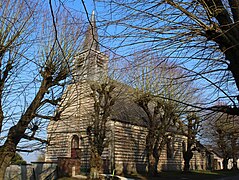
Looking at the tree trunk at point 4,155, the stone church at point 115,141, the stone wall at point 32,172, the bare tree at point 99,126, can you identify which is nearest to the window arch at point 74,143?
the stone church at point 115,141

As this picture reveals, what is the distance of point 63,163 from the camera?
719 inches

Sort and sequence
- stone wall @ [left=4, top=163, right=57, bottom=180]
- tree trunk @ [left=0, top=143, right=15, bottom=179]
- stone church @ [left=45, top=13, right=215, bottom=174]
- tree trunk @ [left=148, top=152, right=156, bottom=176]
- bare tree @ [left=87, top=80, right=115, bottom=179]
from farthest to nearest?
1. tree trunk @ [left=148, top=152, right=156, bottom=176]
2. stone church @ [left=45, top=13, right=215, bottom=174]
3. bare tree @ [left=87, top=80, right=115, bottom=179]
4. stone wall @ [left=4, top=163, right=57, bottom=180]
5. tree trunk @ [left=0, top=143, right=15, bottom=179]

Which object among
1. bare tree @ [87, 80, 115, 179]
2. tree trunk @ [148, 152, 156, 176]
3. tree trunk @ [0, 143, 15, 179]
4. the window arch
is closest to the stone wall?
bare tree @ [87, 80, 115, 179]

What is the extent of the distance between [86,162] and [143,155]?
201 inches

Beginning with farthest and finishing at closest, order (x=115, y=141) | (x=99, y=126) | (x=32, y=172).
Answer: (x=115, y=141) → (x=99, y=126) → (x=32, y=172)

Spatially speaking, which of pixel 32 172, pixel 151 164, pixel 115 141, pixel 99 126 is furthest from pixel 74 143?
pixel 32 172

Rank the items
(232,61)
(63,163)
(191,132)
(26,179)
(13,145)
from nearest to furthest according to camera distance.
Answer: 1. (232,61)
2. (13,145)
3. (26,179)
4. (63,163)
5. (191,132)

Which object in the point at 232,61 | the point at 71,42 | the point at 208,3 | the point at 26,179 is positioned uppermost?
the point at 71,42

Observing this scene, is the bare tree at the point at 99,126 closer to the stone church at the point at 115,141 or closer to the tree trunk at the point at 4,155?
the stone church at the point at 115,141

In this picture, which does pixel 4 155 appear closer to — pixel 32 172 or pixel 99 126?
pixel 32 172

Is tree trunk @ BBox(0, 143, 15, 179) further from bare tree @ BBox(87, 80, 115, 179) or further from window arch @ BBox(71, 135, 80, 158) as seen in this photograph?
window arch @ BBox(71, 135, 80, 158)

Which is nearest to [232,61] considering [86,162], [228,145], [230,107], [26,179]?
[230,107]

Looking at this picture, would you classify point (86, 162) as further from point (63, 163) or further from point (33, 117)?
point (33, 117)

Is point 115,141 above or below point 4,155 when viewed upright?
above
